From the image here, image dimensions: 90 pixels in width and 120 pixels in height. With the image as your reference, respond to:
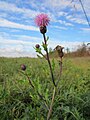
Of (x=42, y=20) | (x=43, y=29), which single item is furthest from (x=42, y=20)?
(x=43, y=29)

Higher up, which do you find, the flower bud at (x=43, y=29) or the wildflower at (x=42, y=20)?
the wildflower at (x=42, y=20)

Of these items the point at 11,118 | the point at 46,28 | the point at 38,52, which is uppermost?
the point at 46,28

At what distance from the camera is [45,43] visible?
1709 mm

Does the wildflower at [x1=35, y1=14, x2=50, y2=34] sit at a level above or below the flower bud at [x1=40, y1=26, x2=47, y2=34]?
above

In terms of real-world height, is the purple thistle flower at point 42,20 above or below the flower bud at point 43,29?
above

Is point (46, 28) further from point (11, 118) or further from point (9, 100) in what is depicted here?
point (9, 100)

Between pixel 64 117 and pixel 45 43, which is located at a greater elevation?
pixel 45 43

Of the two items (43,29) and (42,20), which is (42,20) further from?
(43,29)

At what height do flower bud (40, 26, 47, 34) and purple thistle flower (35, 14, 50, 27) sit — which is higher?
purple thistle flower (35, 14, 50, 27)

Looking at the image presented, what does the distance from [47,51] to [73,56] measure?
7.76 m

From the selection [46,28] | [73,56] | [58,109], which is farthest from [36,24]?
[73,56]

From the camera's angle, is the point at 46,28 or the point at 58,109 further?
the point at 58,109

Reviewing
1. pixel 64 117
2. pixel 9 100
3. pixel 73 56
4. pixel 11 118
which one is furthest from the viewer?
pixel 73 56

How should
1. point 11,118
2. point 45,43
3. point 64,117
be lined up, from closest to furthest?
point 45,43
point 64,117
point 11,118
